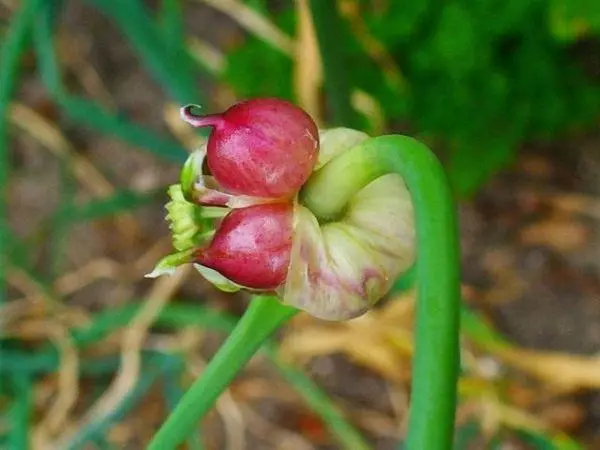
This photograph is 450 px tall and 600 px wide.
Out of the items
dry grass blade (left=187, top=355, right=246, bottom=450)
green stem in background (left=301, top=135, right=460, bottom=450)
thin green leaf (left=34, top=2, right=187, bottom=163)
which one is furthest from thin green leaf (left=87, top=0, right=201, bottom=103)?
green stem in background (left=301, top=135, right=460, bottom=450)

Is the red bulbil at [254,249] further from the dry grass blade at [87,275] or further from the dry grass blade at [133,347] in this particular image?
the dry grass blade at [87,275]

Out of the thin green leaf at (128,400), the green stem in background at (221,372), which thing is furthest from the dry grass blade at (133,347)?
the green stem in background at (221,372)

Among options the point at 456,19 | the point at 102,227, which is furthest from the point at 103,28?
the point at 456,19

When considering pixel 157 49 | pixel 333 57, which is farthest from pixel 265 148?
pixel 157 49

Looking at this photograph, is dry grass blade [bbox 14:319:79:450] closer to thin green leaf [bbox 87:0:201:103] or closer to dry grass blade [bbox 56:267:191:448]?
dry grass blade [bbox 56:267:191:448]

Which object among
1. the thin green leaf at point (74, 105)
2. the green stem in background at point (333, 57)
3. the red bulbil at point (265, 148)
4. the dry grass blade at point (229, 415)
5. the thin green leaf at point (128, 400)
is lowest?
the dry grass blade at point (229, 415)

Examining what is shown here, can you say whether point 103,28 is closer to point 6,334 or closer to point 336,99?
point 6,334

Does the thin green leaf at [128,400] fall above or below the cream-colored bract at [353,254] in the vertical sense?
below
